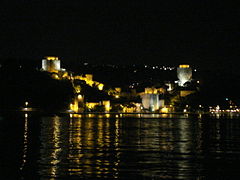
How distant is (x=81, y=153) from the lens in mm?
19031

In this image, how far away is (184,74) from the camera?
144625mm

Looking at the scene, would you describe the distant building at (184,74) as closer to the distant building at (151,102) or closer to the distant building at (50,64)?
the distant building at (151,102)

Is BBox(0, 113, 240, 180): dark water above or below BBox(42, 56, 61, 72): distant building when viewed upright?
below

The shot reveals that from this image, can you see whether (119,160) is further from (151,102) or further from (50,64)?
(151,102)

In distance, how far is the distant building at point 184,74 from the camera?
14425 cm

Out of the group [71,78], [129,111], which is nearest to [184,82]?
[129,111]

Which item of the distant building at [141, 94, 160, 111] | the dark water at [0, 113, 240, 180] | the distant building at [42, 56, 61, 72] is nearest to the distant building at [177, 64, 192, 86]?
the distant building at [141, 94, 160, 111]

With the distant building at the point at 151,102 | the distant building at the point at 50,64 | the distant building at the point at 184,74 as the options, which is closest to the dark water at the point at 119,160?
the distant building at the point at 50,64

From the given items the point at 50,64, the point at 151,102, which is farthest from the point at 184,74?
the point at 50,64

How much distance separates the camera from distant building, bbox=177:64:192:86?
473ft

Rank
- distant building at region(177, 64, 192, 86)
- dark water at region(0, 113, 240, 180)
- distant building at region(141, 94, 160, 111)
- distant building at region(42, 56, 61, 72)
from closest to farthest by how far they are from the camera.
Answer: dark water at region(0, 113, 240, 180) < distant building at region(42, 56, 61, 72) < distant building at region(141, 94, 160, 111) < distant building at region(177, 64, 192, 86)

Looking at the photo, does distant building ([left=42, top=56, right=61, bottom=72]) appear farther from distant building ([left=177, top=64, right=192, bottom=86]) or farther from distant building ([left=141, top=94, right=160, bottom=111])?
distant building ([left=177, top=64, right=192, bottom=86])

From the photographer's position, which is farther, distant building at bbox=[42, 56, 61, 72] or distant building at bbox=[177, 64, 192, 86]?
distant building at bbox=[177, 64, 192, 86]

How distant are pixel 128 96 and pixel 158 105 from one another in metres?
12.1
